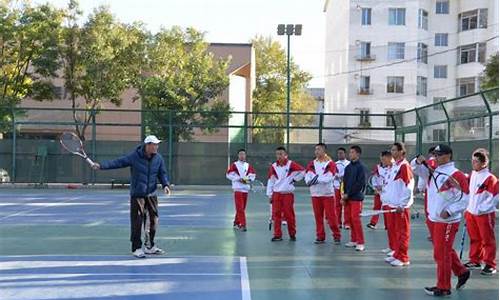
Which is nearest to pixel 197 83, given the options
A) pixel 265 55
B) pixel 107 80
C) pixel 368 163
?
pixel 107 80

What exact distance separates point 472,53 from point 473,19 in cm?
302

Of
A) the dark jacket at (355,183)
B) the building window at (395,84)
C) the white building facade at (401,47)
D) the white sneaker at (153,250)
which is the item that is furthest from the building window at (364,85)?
the white sneaker at (153,250)

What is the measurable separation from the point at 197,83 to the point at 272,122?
4.79 m

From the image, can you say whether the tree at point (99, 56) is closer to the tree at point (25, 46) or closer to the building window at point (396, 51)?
the tree at point (25, 46)

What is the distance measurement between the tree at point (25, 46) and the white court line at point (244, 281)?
73.0 feet

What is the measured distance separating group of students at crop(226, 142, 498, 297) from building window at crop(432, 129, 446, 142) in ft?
23.9

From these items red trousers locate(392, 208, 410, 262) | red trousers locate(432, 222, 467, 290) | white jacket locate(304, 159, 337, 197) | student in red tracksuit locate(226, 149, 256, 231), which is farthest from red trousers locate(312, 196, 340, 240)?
red trousers locate(432, 222, 467, 290)

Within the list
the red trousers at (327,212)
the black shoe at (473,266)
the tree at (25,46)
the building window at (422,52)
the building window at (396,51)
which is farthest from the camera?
the building window at (422,52)

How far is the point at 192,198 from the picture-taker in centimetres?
2220

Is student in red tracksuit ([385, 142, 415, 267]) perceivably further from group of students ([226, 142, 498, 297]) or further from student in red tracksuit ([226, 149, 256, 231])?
student in red tracksuit ([226, 149, 256, 231])

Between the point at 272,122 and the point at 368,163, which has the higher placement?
the point at 272,122

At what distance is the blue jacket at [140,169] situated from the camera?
10.4m

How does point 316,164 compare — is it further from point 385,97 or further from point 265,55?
point 265,55

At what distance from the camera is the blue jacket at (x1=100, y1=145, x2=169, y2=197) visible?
34.0 feet
